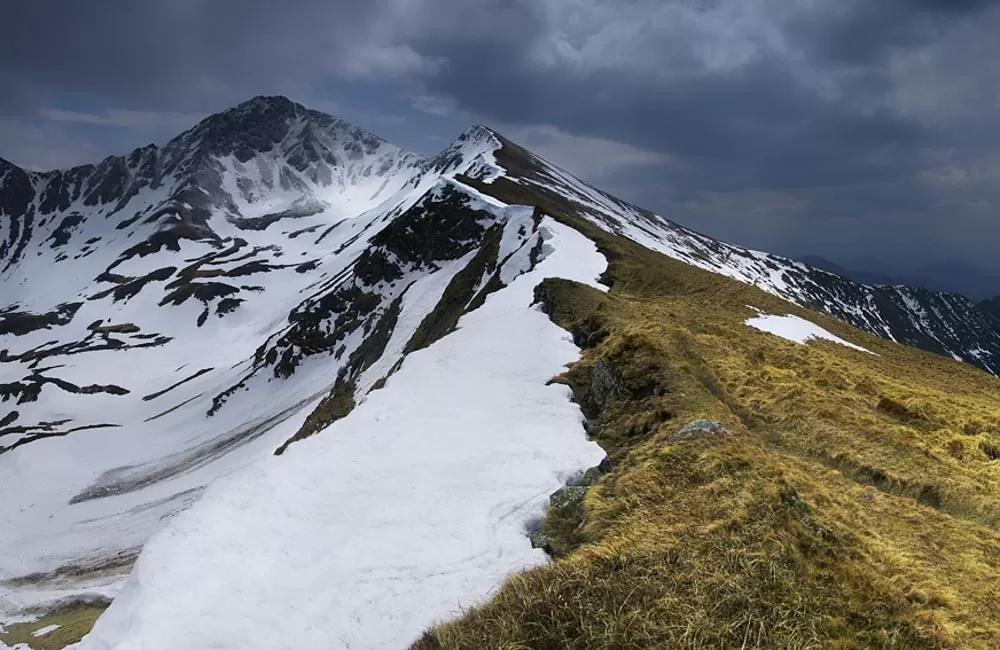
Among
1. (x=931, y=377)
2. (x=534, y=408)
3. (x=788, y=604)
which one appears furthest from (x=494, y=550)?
(x=931, y=377)

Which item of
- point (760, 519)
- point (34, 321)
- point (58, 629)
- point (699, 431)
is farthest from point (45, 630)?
point (34, 321)

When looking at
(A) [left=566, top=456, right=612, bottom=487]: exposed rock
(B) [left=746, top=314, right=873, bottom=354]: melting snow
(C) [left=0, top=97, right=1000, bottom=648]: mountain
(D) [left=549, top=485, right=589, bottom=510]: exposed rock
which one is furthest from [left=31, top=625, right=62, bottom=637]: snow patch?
(B) [left=746, top=314, right=873, bottom=354]: melting snow

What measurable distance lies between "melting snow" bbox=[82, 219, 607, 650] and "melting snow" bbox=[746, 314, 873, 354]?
59.7ft

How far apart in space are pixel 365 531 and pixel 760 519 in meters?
7.71

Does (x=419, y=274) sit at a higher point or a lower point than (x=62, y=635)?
higher

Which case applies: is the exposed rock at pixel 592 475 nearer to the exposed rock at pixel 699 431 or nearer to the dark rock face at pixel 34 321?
the exposed rock at pixel 699 431

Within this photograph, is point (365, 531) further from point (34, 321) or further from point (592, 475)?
point (34, 321)

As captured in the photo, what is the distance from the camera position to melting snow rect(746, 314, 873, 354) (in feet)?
99.2

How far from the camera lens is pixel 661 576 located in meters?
7.51

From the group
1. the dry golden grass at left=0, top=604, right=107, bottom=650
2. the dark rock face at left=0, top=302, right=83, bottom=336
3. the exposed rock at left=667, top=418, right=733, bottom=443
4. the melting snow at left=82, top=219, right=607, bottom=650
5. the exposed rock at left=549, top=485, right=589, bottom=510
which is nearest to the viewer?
the melting snow at left=82, top=219, right=607, bottom=650

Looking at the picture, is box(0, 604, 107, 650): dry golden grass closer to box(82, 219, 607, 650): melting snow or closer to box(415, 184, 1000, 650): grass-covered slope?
box(82, 219, 607, 650): melting snow

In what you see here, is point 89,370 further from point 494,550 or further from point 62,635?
point 494,550

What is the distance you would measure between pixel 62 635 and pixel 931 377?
185 ft

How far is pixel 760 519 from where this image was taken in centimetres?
848
